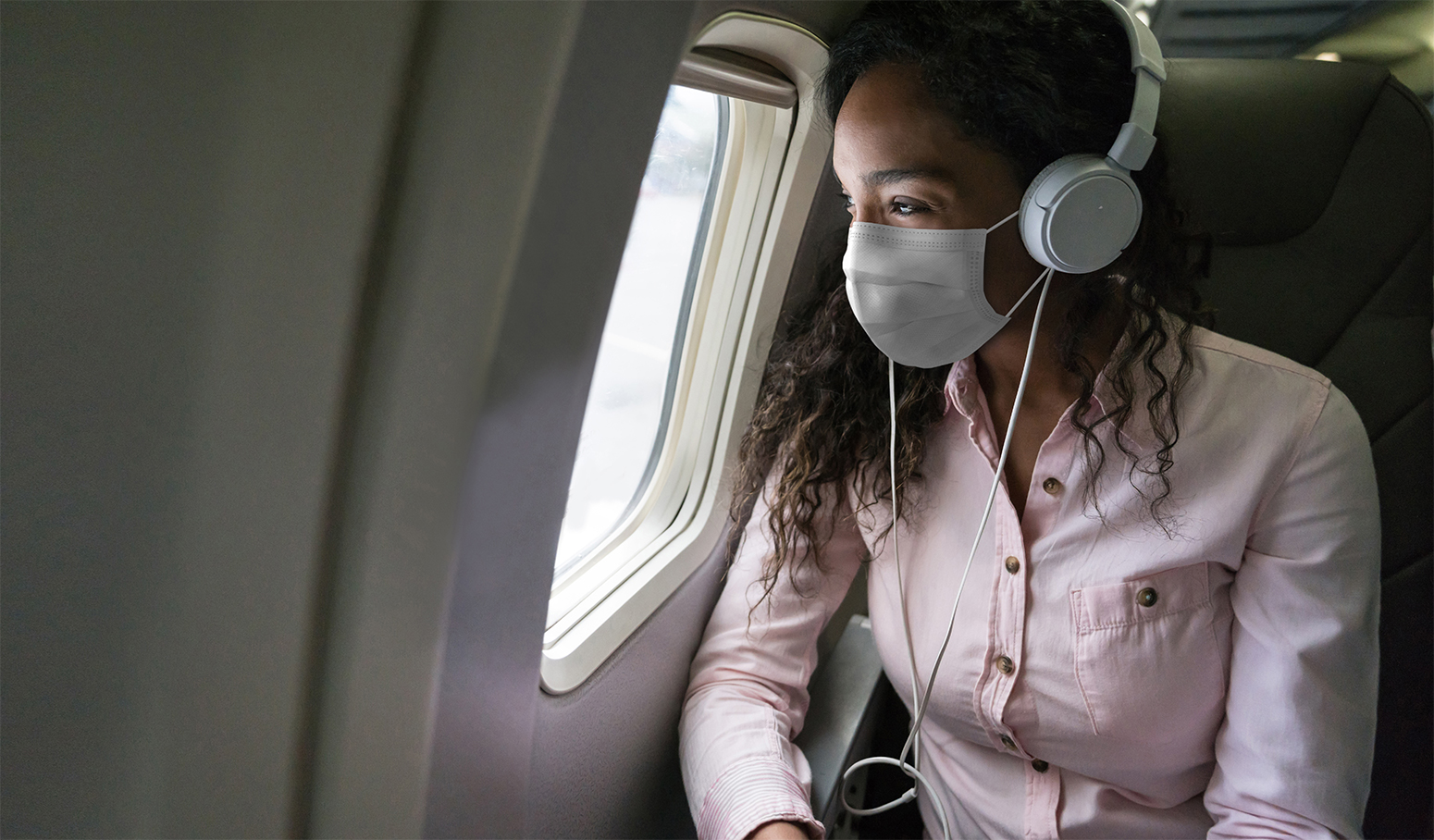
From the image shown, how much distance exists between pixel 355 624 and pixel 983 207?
0.89 m

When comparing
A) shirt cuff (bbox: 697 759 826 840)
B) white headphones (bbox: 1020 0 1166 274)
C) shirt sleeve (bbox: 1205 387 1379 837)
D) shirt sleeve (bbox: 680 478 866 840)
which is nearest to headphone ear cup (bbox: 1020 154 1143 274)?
white headphones (bbox: 1020 0 1166 274)

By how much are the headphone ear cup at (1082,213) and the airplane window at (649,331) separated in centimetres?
66

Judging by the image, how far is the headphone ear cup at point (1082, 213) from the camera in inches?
36.9

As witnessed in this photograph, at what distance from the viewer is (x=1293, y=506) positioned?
1.04 metres

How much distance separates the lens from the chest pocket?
1085 millimetres

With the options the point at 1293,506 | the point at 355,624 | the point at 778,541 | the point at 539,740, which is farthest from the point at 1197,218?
the point at 355,624

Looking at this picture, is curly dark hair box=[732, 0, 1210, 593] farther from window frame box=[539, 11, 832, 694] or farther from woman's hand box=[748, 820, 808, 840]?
woman's hand box=[748, 820, 808, 840]

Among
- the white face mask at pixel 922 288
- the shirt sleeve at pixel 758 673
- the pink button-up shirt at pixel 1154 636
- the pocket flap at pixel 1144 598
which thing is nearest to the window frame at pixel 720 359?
the shirt sleeve at pixel 758 673

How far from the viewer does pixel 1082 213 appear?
0.94 meters

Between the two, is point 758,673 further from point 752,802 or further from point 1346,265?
point 1346,265

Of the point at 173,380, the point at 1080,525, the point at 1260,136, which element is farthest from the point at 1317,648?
the point at 173,380

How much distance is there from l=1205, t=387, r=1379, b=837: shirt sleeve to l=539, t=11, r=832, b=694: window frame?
850 mm

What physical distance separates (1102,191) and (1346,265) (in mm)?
838

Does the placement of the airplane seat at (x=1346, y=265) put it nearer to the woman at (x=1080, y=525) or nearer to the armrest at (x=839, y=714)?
the armrest at (x=839, y=714)
